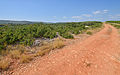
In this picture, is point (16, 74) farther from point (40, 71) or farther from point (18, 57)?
point (18, 57)

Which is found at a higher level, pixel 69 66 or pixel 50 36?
pixel 50 36

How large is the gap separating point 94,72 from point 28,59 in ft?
10.2

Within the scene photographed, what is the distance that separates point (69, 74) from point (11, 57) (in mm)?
3200

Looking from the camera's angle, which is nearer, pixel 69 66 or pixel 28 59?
pixel 69 66

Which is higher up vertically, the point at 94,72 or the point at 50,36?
the point at 50,36

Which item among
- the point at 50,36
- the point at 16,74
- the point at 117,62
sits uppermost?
the point at 50,36

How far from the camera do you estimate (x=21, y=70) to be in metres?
2.95

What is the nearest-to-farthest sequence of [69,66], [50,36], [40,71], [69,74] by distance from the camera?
[69,74]
[40,71]
[69,66]
[50,36]

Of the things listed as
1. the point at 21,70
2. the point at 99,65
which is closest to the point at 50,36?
the point at 21,70

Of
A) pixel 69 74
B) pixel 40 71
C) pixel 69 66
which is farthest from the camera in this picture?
pixel 69 66

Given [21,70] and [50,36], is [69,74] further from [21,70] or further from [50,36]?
[50,36]

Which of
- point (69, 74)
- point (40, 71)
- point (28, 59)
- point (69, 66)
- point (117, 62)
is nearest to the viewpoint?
point (69, 74)

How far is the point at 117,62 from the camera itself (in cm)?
331

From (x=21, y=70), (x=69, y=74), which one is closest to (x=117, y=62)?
(x=69, y=74)
